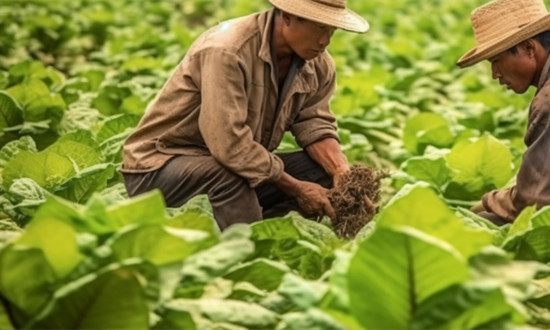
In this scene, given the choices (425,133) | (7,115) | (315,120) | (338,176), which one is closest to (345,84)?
(425,133)

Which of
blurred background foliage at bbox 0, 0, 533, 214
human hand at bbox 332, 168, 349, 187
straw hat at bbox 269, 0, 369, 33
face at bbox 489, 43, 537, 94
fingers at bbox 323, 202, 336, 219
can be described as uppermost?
straw hat at bbox 269, 0, 369, 33

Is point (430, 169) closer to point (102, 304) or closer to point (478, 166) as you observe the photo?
point (478, 166)

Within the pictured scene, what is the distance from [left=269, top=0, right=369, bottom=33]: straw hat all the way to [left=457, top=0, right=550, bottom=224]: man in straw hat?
501 millimetres

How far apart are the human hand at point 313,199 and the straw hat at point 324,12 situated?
64 centimetres

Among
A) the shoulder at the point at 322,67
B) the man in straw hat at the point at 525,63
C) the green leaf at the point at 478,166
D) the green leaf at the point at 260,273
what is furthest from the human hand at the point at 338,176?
the green leaf at the point at 260,273

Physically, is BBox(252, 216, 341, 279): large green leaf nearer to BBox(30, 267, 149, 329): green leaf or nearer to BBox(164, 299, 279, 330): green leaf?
BBox(164, 299, 279, 330): green leaf

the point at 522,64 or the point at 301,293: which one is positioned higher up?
the point at 522,64

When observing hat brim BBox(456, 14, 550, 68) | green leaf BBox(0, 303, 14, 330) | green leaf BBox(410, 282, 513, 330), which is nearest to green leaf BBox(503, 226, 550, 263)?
hat brim BBox(456, 14, 550, 68)

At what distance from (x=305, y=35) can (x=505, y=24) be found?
29.9 inches

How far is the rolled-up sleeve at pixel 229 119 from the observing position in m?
3.80

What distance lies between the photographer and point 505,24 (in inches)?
155

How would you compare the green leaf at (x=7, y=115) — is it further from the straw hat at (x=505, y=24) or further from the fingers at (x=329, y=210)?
the straw hat at (x=505, y=24)

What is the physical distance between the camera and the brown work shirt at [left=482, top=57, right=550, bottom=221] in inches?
149

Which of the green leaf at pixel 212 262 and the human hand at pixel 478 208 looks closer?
the green leaf at pixel 212 262
